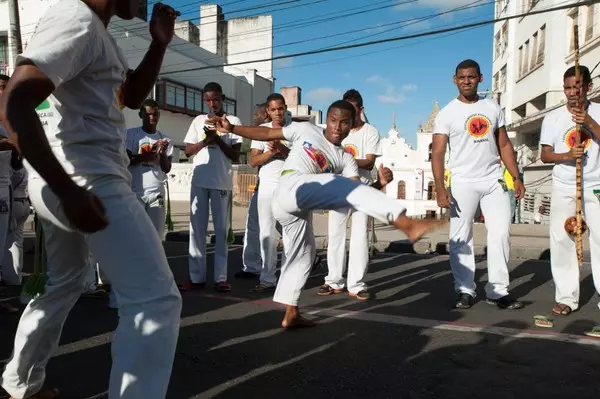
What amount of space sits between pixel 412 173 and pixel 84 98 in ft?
157

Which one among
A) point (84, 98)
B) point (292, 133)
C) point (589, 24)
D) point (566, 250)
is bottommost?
point (566, 250)

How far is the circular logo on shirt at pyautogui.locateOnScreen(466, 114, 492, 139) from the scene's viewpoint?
15.8ft

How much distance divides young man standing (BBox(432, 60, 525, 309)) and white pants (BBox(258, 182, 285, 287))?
1.88 m

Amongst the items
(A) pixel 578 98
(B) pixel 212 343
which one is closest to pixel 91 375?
(B) pixel 212 343

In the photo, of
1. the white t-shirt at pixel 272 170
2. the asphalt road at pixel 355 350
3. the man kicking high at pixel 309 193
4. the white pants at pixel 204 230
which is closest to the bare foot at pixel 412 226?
the man kicking high at pixel 309 193

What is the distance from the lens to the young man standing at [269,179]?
562 cm

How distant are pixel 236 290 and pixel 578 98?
363cm

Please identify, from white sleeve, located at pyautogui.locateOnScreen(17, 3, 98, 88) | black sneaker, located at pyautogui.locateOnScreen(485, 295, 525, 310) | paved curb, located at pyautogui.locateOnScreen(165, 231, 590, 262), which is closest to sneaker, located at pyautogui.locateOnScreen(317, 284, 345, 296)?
black sneaker, located at pyautogui.locateOnScreen(485, 295, 525, 310)

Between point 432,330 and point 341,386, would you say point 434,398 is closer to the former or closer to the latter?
point 341,386

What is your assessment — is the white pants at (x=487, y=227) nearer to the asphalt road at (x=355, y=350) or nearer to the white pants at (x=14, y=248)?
the asphalt road at (x=355, y=350)

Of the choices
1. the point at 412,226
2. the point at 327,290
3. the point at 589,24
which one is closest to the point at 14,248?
the point at 327,290

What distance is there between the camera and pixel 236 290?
557 centimetres

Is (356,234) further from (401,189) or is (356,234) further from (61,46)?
(401,189)

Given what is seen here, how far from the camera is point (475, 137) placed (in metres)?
4.84
